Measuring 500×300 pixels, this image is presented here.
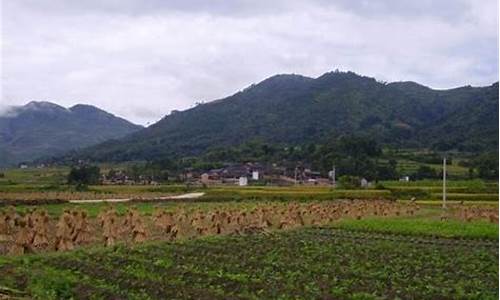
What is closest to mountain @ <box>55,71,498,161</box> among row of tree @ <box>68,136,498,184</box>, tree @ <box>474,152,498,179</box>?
row of tree @ <box>68,136,498,184</box>

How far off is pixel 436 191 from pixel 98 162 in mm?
81377

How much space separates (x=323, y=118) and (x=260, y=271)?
377 ft

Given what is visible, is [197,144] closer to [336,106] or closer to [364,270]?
[336,106]

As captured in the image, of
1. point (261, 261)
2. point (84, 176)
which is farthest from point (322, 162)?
point (261, 261)

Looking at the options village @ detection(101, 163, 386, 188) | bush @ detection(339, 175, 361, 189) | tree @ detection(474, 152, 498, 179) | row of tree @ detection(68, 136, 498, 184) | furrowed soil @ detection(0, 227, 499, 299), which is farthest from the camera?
village @ detection(101, 163, 386, 188)

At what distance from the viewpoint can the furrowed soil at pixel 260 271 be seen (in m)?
11.5

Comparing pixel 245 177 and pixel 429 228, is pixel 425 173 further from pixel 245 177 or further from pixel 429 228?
pixel 429 228

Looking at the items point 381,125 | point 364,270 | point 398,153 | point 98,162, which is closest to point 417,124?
point 381,125

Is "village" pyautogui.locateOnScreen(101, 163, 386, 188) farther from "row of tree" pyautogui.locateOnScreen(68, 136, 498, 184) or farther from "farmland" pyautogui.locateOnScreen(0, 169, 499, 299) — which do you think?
"farmland" pyautogui.locateOnScreen(0, 169, 499, 299)

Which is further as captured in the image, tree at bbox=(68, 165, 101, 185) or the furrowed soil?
tree at bbox=(68, 165, 101, 185)

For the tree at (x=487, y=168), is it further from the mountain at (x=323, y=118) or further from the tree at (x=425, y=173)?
the mountain at (x=323, y=118)

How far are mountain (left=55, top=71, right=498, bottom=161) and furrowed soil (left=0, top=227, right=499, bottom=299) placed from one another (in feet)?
291

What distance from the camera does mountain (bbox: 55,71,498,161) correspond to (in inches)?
4601

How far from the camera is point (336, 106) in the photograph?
13100 centimetres
